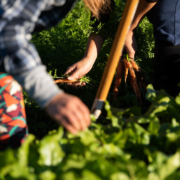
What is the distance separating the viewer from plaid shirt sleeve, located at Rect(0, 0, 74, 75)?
3.10 feet

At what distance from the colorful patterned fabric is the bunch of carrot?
1062 mm

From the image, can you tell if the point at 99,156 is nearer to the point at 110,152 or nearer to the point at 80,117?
the point at 110,152

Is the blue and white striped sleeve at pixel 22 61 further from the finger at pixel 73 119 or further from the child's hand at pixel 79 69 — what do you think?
the child's hand at pixel 79 69

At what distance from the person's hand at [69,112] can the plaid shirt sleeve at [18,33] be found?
0.17m

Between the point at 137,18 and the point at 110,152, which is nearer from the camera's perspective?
the point at 110,152

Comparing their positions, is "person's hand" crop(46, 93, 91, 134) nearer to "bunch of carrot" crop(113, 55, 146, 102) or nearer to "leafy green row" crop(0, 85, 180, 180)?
"leafy green row" crop(0, 85, 180, 180)

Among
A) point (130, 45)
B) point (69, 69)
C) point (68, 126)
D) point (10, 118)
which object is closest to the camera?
point (68, 126)

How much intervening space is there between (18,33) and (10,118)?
50 centimetres

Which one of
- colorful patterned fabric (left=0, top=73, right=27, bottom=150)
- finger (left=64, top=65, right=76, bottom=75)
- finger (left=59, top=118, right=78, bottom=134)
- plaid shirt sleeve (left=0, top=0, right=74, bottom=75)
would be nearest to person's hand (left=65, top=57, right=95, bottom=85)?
finger (left=64, top=65, right=76, bottom=75)

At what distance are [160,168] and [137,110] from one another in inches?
18.8

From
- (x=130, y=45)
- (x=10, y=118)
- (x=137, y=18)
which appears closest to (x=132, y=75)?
(x=130, y=45)

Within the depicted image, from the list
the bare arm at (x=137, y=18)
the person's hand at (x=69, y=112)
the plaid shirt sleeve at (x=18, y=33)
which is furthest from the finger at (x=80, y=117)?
the bare arm at (x=137, y=18)

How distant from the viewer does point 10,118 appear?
1.28 metres

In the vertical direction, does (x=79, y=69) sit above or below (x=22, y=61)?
below
